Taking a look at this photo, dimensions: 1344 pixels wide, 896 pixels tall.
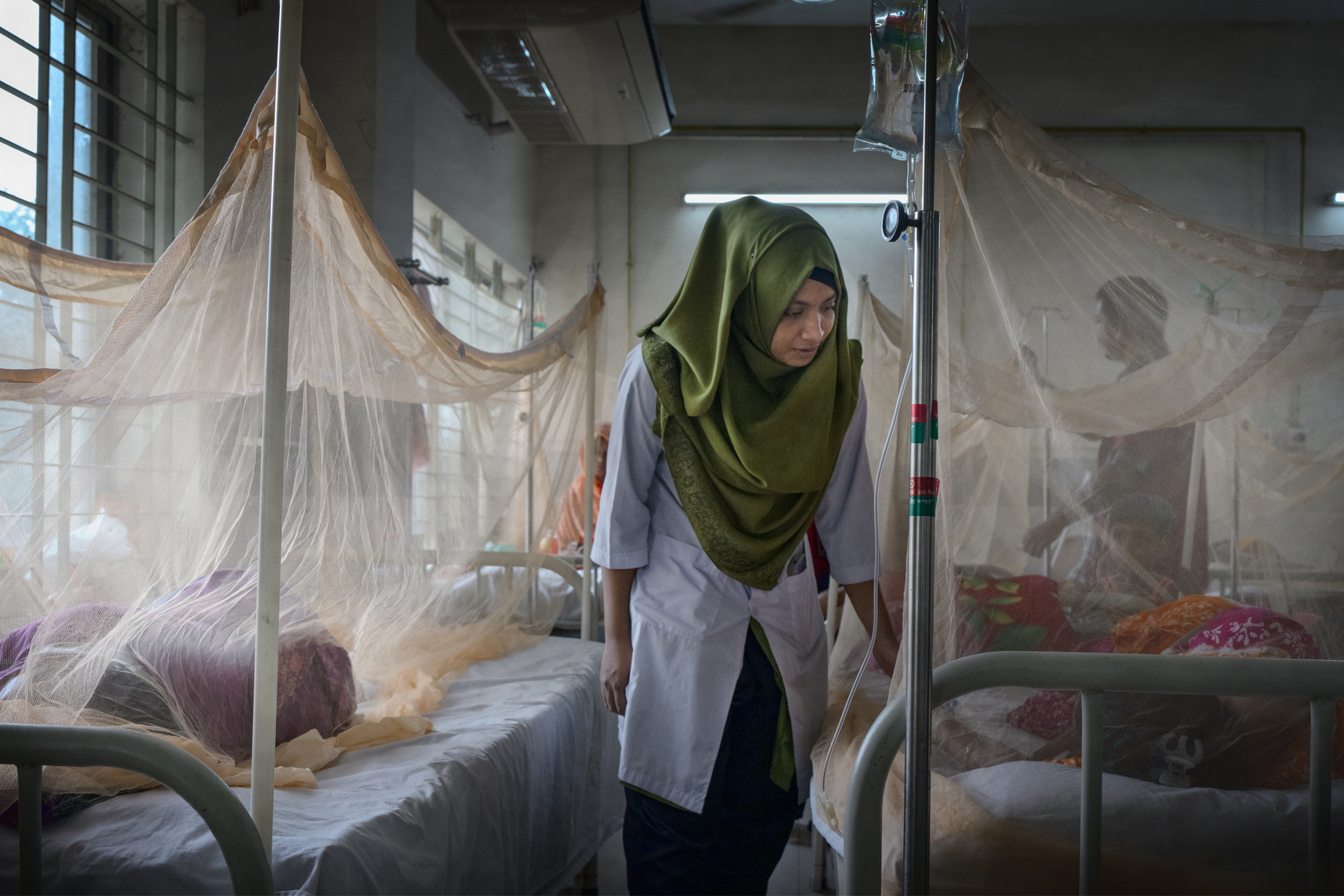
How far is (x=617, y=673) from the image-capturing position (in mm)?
1256

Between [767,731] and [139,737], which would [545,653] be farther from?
[139,737]

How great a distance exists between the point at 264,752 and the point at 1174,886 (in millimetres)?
1039

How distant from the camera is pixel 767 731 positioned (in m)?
1.21

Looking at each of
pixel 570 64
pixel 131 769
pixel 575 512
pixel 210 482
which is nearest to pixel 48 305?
pixel 210 482

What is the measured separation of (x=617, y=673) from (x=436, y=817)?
1.21 ft

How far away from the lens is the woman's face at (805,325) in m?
1.18

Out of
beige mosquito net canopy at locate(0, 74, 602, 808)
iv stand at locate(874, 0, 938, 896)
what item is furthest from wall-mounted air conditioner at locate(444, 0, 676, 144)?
iv stand at locate(874, 0, 938, 896)

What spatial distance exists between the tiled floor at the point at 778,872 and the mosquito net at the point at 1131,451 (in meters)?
0.97

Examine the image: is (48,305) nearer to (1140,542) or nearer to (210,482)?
(210,482)

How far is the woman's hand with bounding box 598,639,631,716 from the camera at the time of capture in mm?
1257

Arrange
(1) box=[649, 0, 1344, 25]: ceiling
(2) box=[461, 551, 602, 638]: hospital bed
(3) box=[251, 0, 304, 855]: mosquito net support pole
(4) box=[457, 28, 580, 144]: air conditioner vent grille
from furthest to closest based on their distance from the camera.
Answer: (1) box=[649, 0, 1344, 25]: ceiling
(4) box=[457, 28, 580, 144]: air conditioner vent grille
(2) box=[461, 551, 602, 638]: hospital bed
(3) box=[251, 0, 304, 855]: mosquito net support pole

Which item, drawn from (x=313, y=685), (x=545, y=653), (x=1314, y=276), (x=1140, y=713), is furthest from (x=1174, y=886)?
(x=545, y=653)

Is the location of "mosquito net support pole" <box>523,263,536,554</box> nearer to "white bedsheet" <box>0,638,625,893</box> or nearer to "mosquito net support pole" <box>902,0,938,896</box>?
"white bedsheet" <box>0,638,625,893</box>

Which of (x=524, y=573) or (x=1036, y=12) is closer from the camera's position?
(x=524, y=573)
